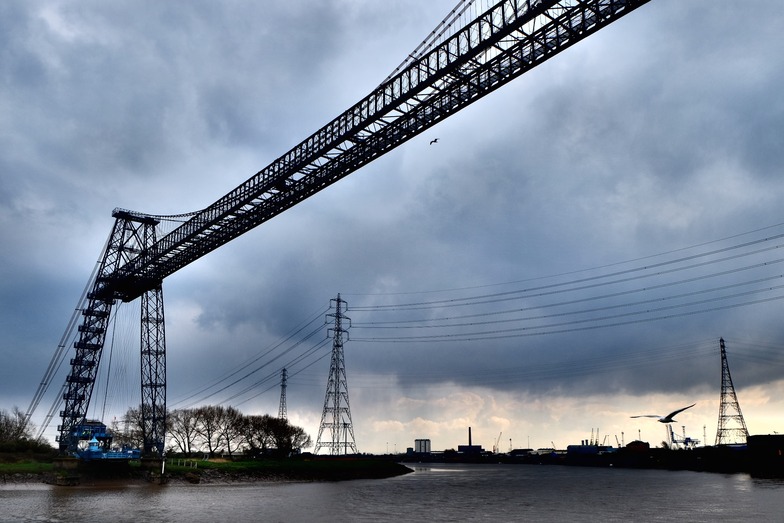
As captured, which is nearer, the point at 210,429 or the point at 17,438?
the point at 17,438

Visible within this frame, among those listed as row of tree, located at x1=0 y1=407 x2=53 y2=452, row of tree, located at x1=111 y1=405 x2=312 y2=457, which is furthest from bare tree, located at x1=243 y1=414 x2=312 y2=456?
row of tree, located at x1=0 y1=407 x2=53 y2=452

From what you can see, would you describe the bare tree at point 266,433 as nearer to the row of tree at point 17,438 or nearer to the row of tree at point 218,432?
the row of tree at point 218,432

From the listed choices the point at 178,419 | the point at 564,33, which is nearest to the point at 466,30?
the point at 564,33

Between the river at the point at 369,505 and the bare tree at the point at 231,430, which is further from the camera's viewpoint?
the bare tree at the point at 231,430

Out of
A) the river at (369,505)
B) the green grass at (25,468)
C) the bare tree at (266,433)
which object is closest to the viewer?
the river at (369,505)

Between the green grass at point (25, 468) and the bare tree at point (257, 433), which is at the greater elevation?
the bare tree at point (257, 433)

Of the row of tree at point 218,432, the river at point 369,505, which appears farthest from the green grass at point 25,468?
the row of tree at point 218,432

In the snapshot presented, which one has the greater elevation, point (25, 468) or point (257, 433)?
point (257, 433)

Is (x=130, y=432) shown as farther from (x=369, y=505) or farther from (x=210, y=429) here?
(x=369, y=505)

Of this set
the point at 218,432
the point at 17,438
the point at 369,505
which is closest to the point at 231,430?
the point at 218,432

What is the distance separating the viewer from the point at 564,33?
103 feet

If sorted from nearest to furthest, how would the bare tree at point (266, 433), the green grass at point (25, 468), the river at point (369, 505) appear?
the river at point (369, 505) < the green grass at point (25, 468) < the bare tree at point (266, 433)

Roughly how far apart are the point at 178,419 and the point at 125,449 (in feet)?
133

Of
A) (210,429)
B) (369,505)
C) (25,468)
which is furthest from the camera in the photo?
(210,429)
